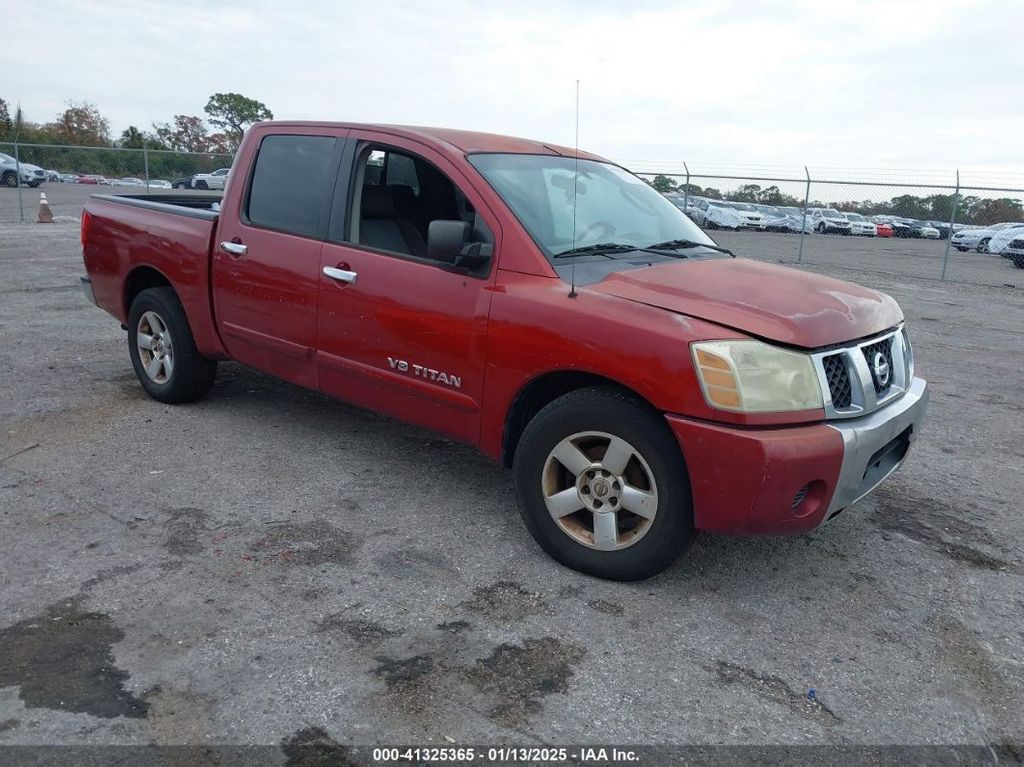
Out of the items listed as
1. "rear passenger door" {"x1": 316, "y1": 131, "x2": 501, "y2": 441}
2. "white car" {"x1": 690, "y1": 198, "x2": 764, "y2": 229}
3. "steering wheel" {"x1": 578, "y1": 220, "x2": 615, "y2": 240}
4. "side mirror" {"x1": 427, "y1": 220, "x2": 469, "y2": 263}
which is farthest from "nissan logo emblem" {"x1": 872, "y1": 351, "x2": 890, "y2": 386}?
"white car" {"x1": 690, "y1": 198, "x2": 764, "y2": 229}

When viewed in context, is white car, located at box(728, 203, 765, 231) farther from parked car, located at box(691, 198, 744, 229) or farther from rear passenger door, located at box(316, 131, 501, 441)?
rear passenger door, located at box(316, 131, 501, 441)

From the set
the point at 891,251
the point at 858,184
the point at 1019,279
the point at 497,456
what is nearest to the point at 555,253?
the point at 497,456

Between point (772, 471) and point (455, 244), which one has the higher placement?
point (455, 244)

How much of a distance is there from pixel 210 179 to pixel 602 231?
92.1 feet

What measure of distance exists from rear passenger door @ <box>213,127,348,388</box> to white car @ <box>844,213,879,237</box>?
28.7 m

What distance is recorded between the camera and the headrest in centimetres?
449

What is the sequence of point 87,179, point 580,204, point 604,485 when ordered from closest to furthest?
point 604,485 → point 580,204 → point 87,179

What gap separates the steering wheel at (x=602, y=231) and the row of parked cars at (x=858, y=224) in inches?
660

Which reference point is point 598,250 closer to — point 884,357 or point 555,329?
point 555,329

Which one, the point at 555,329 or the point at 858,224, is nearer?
the point at 555,329

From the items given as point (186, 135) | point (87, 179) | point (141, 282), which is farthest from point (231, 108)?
point (141, 282)

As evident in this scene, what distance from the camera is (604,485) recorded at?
343cm

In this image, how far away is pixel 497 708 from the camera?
2.68 meters

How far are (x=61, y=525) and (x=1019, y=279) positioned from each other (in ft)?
60.0
